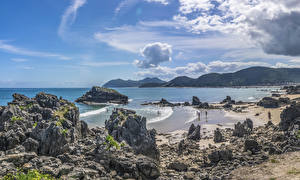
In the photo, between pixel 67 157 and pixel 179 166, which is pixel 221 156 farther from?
pixel 67 157

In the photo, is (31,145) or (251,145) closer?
(31,145)

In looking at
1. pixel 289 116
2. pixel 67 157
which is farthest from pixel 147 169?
Result: pixel 289 116

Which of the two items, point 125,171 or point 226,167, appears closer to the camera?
point 125,171

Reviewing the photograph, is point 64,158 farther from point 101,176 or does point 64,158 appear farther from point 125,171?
point 125,171

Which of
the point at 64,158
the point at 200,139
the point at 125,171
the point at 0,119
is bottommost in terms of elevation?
the point at 200,139

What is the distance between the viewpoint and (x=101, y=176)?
14148mm

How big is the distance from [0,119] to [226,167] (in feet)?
82.9

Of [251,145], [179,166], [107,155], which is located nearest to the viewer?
[107,155]

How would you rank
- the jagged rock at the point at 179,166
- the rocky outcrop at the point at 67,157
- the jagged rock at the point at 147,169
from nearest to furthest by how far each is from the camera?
the rocky outcrop at the point at 67,157 < the jagged rock at the point at 147,169 < the jagged rock at the point at 179,166

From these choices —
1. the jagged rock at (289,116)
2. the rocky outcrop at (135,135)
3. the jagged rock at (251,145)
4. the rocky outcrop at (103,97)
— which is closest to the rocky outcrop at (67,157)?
the rocky outcrop at (135,135)

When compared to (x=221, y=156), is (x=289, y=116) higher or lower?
higher

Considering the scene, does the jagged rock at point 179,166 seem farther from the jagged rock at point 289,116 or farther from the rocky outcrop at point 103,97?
the rocky outcrop at point 103,97

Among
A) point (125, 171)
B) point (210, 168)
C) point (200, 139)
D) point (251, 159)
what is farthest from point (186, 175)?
point (200, 139)

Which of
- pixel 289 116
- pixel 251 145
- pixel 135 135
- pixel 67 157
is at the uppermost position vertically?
pixel 289 116
